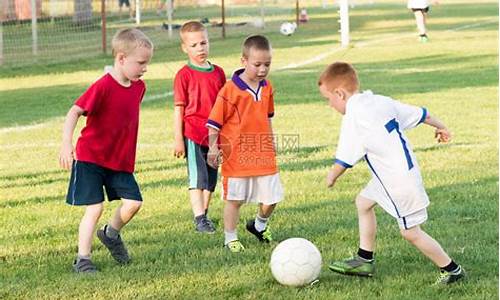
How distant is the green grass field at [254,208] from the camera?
592 cm

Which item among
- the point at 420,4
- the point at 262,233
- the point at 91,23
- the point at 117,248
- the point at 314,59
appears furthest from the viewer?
the point at 91,23

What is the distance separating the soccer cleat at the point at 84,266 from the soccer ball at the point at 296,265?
1044 millimetres

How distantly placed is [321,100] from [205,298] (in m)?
9.76

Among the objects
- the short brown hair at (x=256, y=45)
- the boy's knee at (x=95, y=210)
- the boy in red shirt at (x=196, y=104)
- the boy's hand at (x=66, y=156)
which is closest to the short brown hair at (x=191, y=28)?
the boy in red shirt at (x=196, y=104)

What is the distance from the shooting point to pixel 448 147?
10.9 meters

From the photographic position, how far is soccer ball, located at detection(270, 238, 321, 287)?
582 cm

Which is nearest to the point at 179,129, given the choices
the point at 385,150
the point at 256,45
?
the point at 256,45

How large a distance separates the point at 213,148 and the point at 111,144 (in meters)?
0.70

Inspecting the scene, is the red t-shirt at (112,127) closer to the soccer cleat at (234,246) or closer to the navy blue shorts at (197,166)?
the soccer cleat at (234,246)

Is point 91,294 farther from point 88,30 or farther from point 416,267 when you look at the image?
point 88,30

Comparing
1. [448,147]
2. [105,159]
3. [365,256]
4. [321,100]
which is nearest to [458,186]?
[448,147]

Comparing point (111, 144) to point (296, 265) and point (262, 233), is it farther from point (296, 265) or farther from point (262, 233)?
point (296, 265)

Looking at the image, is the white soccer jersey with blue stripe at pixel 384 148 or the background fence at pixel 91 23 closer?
the white soccer jersey with blue stripe at pixel 384 148

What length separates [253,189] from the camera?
7012 mm
